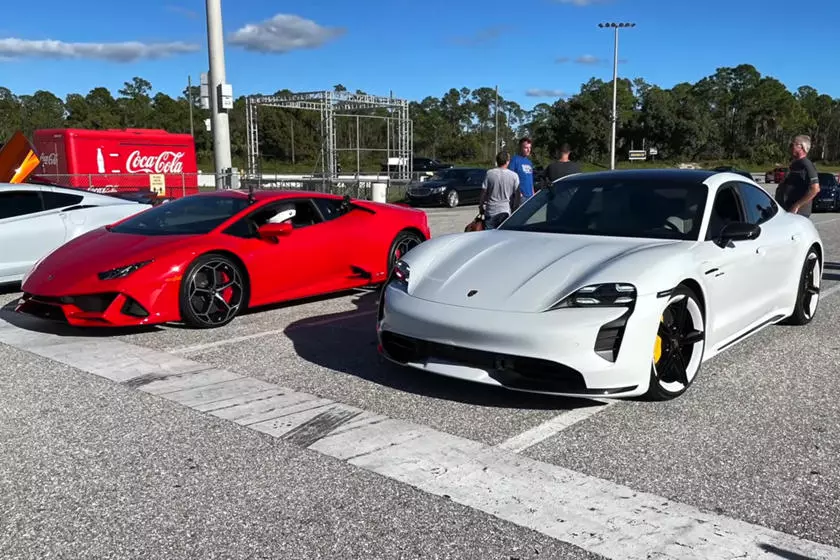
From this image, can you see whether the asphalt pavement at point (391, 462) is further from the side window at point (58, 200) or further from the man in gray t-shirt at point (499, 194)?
the man in gray t-shirt at point (499, 194)

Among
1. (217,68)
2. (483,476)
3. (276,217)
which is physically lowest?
(483,476)

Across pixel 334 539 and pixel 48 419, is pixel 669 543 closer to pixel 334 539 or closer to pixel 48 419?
pixel 334 539

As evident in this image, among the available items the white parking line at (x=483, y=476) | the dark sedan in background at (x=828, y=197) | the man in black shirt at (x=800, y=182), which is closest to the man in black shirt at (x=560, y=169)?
the man in black shirt at (x=800, y=182)

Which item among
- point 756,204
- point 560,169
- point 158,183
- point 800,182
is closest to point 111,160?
point 158,183

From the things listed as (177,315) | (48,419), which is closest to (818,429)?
(48,419)

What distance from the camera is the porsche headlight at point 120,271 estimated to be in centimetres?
583

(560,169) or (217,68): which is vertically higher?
(217,68)

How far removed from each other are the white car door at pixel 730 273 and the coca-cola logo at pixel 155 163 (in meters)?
19.9

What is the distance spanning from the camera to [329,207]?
24.9 feet

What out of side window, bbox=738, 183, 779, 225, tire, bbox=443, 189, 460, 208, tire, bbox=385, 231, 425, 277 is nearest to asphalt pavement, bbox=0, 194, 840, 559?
side window, bbox=738, 183, 779, 225

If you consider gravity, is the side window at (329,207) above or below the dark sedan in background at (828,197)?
above

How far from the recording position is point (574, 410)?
167 inches

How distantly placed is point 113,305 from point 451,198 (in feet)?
65.5

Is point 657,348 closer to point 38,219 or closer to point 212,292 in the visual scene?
point 212,292
